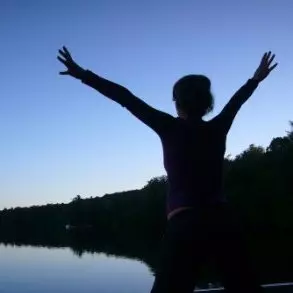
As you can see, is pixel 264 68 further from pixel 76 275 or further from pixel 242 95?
pixel 76 275

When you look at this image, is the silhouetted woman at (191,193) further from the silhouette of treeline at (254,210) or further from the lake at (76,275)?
the lake at (76,275)

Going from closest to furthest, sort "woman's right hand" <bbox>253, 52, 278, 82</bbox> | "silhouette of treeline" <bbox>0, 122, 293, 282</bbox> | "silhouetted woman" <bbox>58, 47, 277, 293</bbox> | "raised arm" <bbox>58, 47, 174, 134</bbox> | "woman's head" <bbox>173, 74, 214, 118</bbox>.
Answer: "silhouetted woman" <bbox>58, 47, 277, 293</bbox>, "raised arm" <bbox>58, 47, 174, 134</bbox>, "woman's head" <bbox>173, 74, 214, 118</bbox>, "woman's right hand" <bbox>253, 52, 278, 82</bbox>, "silhouette of treeline" <bbox>0, 122, 293, 282</bbox>

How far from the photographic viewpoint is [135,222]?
6788cm

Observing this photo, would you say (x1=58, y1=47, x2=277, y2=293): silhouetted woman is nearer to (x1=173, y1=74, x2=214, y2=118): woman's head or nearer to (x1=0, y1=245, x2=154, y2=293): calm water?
(x1=173, y1=74, x2=214, y2=118): woman's head

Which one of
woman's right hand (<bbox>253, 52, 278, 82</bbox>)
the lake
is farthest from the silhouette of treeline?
woman's right hand (<bbox>253, 52, 278, 82</bbox>)

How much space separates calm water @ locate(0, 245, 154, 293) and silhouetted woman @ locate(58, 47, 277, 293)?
70.5 feet

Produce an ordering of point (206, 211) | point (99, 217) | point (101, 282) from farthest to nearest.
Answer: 1. point (99, 217)
2. point (101, 282)
3. point (206, 211)

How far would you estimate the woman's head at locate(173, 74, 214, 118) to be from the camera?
7.51ft

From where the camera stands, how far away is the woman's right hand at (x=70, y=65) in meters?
2.27

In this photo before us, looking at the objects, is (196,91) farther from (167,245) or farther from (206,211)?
(167,245)

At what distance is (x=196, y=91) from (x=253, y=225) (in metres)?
47.2

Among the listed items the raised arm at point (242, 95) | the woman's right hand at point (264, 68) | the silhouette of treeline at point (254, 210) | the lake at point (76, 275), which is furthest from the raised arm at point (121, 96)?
the lake at point (76, 275)

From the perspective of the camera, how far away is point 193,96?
2.29m

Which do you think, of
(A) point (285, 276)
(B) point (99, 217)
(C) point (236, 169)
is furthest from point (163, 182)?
(A) point (285, 276)
